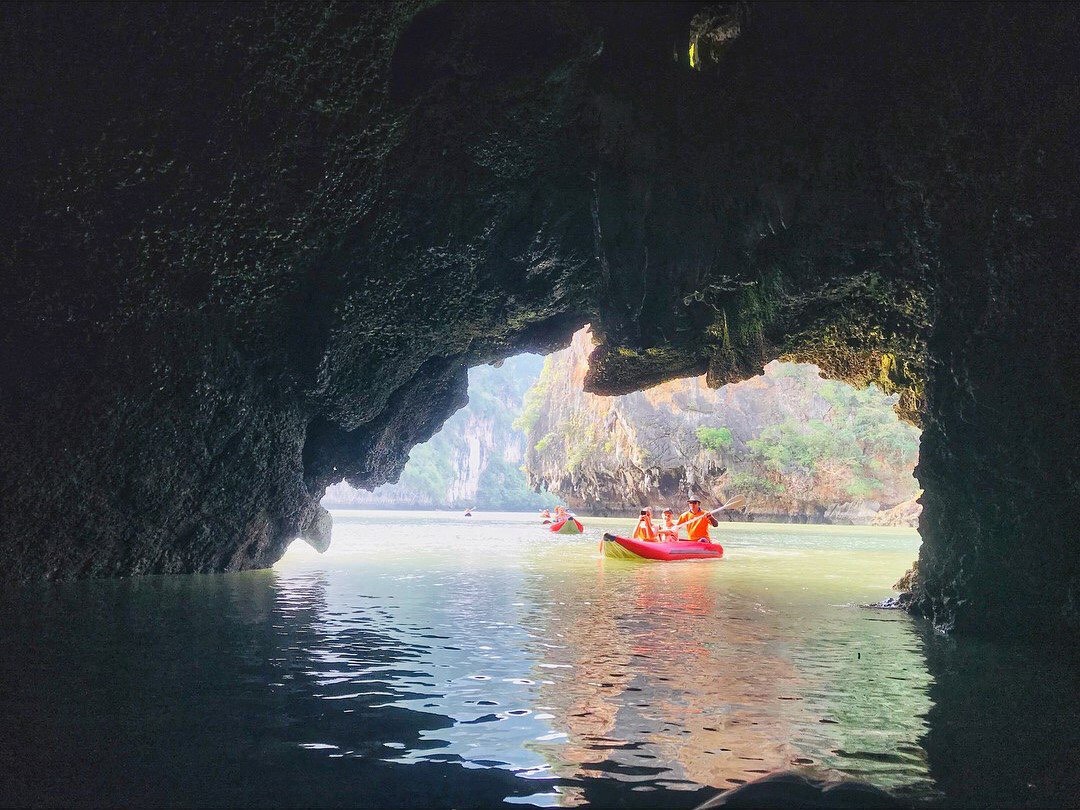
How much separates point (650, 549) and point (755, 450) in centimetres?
2498

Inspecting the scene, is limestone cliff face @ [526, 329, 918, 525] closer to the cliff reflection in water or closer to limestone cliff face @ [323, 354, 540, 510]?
the cliff reflection in water

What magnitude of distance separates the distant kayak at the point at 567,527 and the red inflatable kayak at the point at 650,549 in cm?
1009

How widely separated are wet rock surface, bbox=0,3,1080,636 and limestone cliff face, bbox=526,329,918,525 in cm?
2856

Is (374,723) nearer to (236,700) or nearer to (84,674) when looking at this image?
(236,700)

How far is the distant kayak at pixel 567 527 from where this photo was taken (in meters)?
24.2

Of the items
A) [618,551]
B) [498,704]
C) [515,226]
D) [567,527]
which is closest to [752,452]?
[567,527]

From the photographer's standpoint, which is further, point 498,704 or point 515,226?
point 515,226

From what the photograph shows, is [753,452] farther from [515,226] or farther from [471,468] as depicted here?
[471,468]

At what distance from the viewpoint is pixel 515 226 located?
8.10m

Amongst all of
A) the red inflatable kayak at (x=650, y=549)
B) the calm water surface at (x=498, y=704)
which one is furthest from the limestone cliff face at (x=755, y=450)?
the calm water surface at (x=498, y=704)

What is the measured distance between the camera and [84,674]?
13.6 feet

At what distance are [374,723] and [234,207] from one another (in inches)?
181

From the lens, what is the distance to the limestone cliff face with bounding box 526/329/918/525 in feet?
122

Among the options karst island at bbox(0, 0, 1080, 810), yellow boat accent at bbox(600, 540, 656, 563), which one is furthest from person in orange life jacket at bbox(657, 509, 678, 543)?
karst island at bbox(0, 0, 1080, 810)
